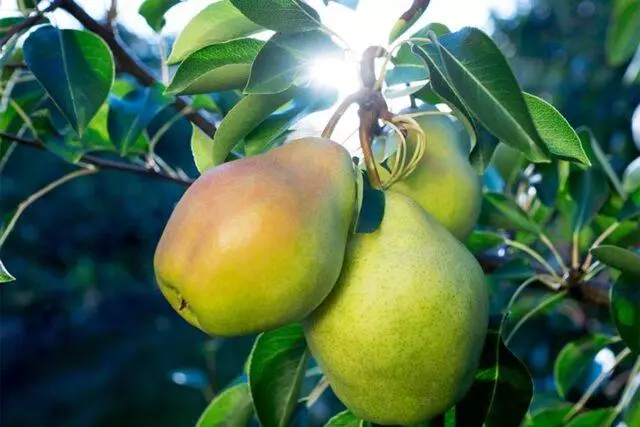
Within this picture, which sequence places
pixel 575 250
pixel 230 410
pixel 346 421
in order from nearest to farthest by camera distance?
pixel 346 421, pixel 230 410, pixel 575 250

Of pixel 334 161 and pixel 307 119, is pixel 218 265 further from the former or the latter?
pixel 307 119

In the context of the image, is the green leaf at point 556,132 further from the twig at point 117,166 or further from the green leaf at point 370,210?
the twig at point 117,166

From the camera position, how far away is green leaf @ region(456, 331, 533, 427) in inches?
25.7

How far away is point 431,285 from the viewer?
0.53 metres

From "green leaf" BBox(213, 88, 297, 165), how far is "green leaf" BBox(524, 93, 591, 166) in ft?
0.69

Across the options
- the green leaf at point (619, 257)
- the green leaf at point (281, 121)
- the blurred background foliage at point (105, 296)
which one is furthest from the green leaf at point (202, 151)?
the blurred background foliage at point (105, 296)

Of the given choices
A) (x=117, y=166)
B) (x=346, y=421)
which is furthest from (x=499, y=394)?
(x=117, y=166)

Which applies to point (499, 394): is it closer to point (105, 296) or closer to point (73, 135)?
point (73, 135)

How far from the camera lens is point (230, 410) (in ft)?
2.69

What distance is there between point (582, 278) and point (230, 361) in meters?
6.30

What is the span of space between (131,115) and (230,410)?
0.39m

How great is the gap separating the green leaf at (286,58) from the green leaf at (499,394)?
285 mm

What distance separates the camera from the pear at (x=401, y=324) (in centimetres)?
53

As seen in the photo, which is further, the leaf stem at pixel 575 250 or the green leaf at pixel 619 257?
the leaf stem at pixel 575 250
